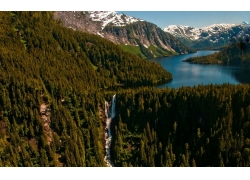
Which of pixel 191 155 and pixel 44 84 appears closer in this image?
pixel 191 155

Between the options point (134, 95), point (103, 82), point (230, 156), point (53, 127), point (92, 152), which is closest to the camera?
point (230, 156)

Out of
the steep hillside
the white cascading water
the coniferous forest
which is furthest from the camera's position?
the white cascading water

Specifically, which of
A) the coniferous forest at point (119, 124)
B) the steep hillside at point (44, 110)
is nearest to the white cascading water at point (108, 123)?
the coniferous forest at point (119, 124)

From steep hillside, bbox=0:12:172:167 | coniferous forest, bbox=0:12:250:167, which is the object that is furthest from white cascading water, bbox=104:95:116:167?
steep hillside, bbox=0:12:172:167

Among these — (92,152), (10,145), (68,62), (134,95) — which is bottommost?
(92,152)

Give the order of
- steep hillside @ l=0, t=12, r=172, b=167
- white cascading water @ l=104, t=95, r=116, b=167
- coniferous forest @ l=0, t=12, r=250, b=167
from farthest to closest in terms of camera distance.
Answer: white cascading water @ l=104, t=95, r=116, b=167 → steep hillside @ l=0, t=12, r=172, b=167 → coniferous forest @ l=0, t=12, r=250, b=167

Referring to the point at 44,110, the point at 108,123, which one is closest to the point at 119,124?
the point at 108,123

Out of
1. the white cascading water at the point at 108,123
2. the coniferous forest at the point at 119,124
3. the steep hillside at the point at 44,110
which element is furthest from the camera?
the white cascading water at the point at 108,123

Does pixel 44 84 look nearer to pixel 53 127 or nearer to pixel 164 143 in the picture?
pixel 53 127

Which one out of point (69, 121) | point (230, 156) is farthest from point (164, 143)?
point (69, 121)

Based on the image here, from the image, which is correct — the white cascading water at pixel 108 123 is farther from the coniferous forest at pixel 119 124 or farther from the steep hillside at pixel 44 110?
the steep hillside at pixel 44 110

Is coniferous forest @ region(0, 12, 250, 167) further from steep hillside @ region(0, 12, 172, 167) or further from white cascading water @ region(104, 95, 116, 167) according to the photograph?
white cascading water @ region(104, 95, 116, 167)
